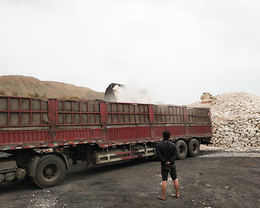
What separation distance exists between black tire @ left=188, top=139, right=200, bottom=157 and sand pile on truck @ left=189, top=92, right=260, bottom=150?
14.6 feet

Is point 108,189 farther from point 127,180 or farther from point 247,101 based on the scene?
point 247,101

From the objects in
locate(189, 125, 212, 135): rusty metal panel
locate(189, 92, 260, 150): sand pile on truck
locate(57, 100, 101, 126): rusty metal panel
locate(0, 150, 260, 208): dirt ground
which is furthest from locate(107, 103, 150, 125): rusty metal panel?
locate(189, 92, 260, 150): sand pile on truck

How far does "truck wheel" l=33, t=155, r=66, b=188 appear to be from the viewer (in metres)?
6.04

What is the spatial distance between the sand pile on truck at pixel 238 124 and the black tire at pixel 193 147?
4.45 meters

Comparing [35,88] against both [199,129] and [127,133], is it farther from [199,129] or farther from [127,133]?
[127,133]

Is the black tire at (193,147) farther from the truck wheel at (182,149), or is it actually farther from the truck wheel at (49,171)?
the truck wheel at (49,171)

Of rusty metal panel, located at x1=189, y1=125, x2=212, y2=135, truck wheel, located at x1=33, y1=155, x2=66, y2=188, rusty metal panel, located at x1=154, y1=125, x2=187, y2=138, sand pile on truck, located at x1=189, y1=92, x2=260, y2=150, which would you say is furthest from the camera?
sand pile on truck, located at x1=189, y1=92, x2=260, y2=150

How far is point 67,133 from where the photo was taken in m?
6.92

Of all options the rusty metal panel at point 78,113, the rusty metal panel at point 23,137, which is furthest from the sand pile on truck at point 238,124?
the rusty metal panel at point 23,137

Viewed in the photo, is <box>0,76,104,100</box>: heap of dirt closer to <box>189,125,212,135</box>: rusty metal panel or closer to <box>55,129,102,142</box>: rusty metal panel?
<box>189,125,212,135</box>: rusty metal panel

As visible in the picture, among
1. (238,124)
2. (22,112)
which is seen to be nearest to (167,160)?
(22,112)

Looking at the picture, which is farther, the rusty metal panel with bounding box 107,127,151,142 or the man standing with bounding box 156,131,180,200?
the rusty metal panel with bounding box 107,127,151,142

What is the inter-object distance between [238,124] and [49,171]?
54.2 ft

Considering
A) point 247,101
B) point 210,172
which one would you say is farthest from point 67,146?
point 247,101
